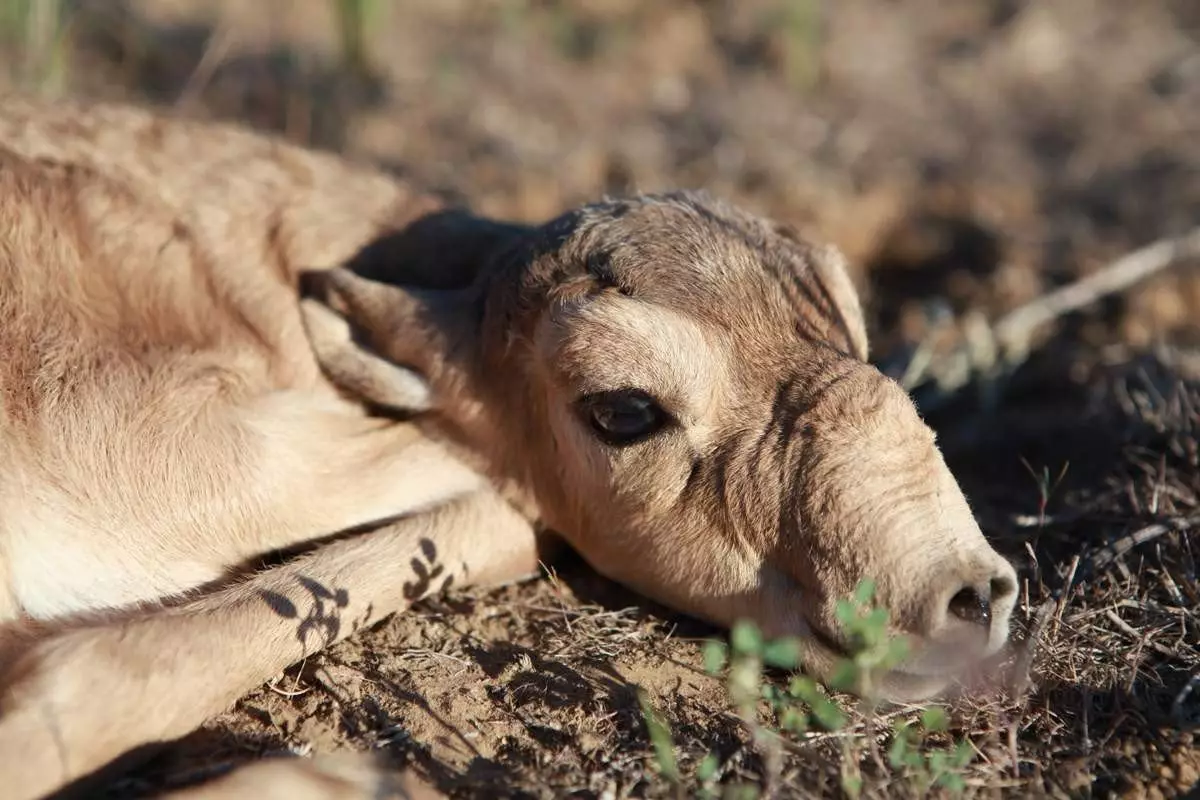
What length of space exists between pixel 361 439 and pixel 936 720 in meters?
1.84

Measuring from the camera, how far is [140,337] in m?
3.25

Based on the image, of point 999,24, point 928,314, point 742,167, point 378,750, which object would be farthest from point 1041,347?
point 999,24

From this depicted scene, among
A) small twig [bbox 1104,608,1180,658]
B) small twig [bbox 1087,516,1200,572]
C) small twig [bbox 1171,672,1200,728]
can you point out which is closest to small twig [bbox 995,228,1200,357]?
small twig [bbox 1087,516,1200,572]

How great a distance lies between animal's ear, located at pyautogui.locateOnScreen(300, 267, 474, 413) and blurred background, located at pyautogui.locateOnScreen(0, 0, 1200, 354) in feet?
7.72

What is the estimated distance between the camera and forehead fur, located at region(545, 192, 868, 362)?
10.1 ft

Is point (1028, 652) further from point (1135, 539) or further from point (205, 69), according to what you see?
point (205, 69)

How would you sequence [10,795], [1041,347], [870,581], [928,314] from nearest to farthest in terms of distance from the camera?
[10,795] → [870,581] → [1041,347] → [928,314]

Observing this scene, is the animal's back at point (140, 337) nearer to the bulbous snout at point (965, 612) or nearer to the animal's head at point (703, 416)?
the animal's head at point (703, 416)

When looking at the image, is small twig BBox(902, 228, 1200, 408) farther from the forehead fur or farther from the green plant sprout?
the green plant sprout

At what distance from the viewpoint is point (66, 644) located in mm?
2670

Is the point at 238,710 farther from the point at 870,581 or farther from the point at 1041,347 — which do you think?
the point at 1041,347

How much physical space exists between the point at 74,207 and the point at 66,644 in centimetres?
139

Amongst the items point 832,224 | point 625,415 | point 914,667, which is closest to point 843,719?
point 914,667

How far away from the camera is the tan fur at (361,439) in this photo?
108 inches
